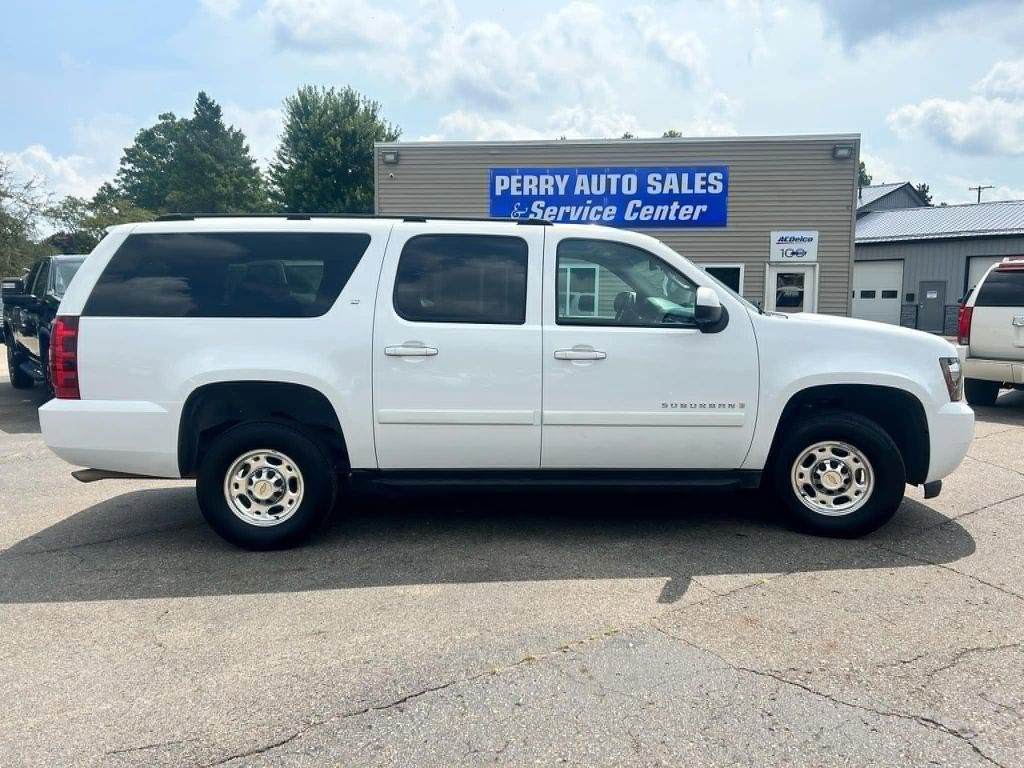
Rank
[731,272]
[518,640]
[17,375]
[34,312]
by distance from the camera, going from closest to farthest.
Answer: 1. [518,640]
2. [34,312]
3. [17,375]
4. [731,272]

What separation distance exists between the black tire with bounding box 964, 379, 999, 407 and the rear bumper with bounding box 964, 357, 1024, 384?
0.45 meters

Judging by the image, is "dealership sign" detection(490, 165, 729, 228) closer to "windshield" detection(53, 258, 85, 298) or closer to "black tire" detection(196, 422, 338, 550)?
"windshield" detection(53, 258, 85, 298)

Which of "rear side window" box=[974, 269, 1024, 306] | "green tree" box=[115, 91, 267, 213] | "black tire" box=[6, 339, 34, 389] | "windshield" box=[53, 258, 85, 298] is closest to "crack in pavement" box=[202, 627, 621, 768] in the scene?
"rear side window" box=[974, 269, 1024, 306]

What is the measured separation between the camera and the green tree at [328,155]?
1315 inches

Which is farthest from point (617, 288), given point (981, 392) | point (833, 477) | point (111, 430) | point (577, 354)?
point (981, 392)

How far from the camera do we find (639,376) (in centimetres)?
472

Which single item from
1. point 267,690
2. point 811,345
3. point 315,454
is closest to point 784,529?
point 811,345

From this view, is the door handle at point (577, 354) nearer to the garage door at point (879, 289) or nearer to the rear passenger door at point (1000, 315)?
the rear passenger door at point (1000, 315)

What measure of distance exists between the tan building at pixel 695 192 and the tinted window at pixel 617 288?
11.6m

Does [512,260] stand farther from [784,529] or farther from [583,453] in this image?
[784,529]

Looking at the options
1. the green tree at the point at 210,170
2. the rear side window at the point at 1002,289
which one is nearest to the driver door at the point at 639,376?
the rear side window at the point at 1002,289

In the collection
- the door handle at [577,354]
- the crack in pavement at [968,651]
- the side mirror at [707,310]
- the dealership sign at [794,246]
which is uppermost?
the dealership sign at [794,246]

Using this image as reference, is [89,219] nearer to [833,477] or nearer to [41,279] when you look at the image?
[41,279]

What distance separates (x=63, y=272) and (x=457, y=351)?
8.73 meters
